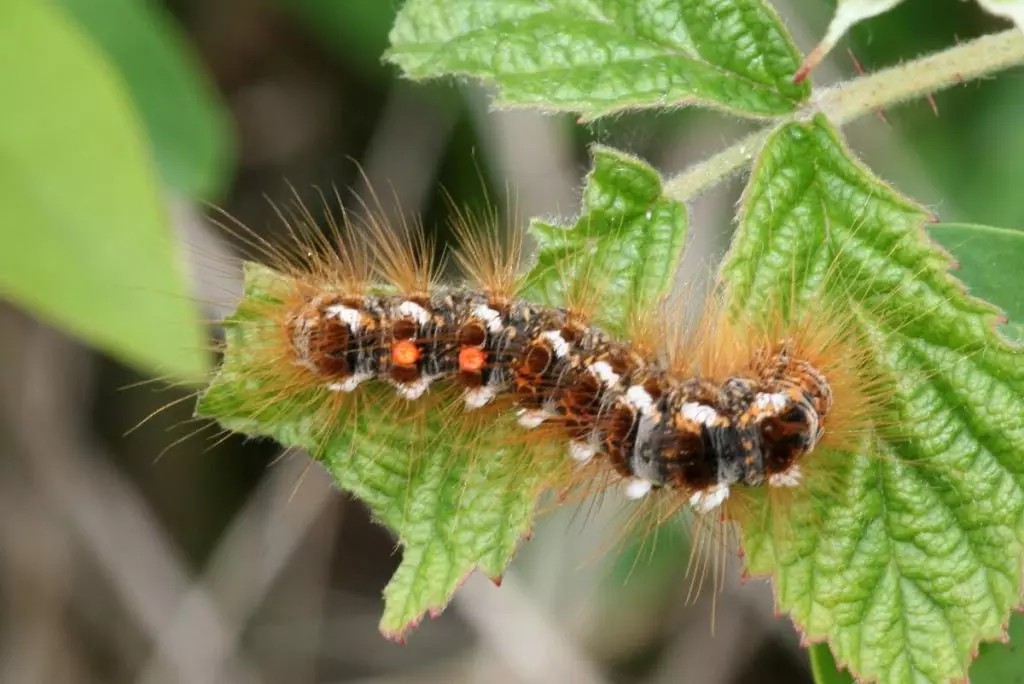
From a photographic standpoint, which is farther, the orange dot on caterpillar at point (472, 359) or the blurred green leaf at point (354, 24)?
the blurred green leaf at point (354, 24)

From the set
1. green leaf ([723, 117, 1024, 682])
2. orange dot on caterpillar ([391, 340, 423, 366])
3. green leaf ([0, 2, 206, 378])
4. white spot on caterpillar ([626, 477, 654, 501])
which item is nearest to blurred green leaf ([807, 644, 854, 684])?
green leaf ([723, 117, 1024, 682])

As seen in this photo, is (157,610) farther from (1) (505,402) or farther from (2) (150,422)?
(1) (505,402)

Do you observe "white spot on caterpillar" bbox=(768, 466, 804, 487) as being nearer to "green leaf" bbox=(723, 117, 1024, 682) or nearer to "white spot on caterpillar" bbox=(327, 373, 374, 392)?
"green leaf" bbox=(723, 117, 1024, 682)

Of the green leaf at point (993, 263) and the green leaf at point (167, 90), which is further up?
the green leaf at point (993, 263)

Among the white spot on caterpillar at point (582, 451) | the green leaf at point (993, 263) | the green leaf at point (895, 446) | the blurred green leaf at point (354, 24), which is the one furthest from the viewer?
the blurred green leaf at point (354, 24)

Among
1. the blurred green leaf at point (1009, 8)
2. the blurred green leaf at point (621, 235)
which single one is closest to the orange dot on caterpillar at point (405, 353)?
the blurred green leaf at point (621, 235)

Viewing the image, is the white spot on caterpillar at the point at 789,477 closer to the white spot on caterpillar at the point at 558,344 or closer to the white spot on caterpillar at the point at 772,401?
the white spot on caterpillar at the point at 772,401
